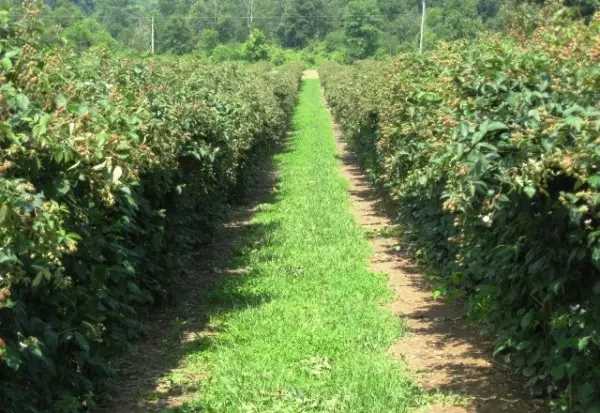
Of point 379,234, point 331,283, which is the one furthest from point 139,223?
point 379,234

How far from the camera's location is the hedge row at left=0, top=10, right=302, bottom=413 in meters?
3.84

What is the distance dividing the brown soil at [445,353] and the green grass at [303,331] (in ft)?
0.59

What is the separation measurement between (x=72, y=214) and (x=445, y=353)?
3.34m

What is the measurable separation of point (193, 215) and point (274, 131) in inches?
543

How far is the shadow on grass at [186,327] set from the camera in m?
5.85

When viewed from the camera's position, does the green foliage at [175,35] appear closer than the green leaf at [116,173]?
No

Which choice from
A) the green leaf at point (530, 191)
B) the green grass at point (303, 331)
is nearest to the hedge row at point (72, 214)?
the green grass at point (303, 331)

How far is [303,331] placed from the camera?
729cm

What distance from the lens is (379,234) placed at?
12188 millimetres

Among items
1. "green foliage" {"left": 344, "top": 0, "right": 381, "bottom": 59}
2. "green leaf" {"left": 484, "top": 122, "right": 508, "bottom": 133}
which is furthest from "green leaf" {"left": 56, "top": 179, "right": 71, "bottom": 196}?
"green foliage" {"left": 344, "top": 0, "right": 381, "bottom": 59}

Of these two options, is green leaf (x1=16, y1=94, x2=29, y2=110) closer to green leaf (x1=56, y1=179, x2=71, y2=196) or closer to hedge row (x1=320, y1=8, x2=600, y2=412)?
green leaf (x1=56, y1=179, x2=71, y2=196)

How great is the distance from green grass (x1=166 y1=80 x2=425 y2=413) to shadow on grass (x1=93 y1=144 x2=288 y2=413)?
0.06 metres

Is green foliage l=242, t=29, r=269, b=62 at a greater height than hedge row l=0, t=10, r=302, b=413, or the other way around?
hedge row l=0, t=10, r=302, b=413

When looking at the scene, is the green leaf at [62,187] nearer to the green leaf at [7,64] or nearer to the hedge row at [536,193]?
the green leaf at [7,64]
